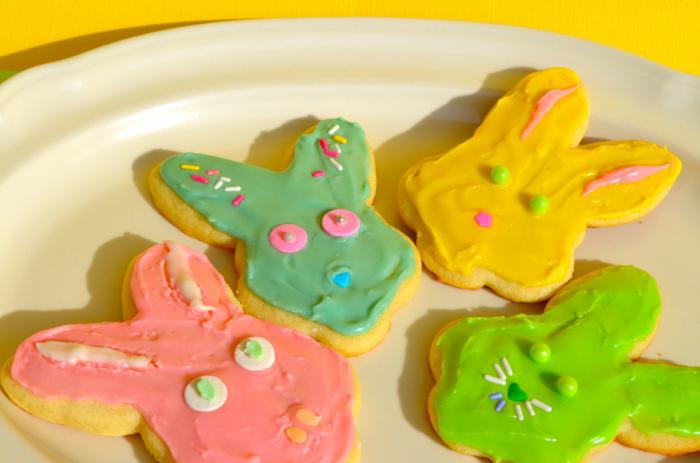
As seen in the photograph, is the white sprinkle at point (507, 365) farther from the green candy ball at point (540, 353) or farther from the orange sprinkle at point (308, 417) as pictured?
the orange sprinkle at point (308, 417)

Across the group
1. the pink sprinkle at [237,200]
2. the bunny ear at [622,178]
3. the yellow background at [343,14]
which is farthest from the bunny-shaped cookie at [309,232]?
the yellow background at [343,14]

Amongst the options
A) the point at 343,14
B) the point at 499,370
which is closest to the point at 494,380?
the point at 499,370

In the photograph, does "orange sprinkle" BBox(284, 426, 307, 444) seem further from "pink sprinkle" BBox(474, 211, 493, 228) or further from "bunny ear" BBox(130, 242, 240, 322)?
"pink sprinkle" BBox(474, 211, 493, 228)

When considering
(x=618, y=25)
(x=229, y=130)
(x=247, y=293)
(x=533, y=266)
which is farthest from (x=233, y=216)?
(x=618, y=25)

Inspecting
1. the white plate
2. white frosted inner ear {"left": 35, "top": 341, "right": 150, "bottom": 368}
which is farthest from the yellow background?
white frosted inner ear {"left": 35, "top": 341, "right": 150, "bottom": 368}

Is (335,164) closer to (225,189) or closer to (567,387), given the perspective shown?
(225,189)
